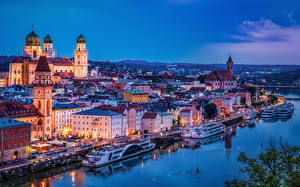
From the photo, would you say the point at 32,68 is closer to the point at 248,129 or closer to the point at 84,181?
the point at 248,129

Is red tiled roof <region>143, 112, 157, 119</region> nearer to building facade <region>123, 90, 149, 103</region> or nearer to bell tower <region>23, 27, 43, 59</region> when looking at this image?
building facade <region>123, 90, 149, 103</region>

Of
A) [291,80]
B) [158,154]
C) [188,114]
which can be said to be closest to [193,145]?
[158,154]

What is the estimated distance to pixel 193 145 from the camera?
34062 mm

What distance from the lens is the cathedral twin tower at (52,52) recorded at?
67.6m

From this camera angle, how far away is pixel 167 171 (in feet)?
82.9

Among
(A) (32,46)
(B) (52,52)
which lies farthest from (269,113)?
(B) (52,52)

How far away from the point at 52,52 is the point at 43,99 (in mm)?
44097

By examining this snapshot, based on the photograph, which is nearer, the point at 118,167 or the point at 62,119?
the point at 118,167

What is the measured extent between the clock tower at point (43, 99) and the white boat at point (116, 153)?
5538 millimetres

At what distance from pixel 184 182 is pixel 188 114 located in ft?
68.3

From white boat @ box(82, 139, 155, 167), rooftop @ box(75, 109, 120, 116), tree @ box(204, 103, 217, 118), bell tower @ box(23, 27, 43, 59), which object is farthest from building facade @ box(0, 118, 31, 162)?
bell tower @ box(23, 27, 43, 59)

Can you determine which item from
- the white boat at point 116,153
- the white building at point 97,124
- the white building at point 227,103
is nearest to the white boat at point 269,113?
the white building at point 227,103

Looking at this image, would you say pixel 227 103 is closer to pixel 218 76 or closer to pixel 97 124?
pixel 218 76

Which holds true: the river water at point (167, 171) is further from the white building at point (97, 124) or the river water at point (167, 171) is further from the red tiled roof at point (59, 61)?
the red tiled roof at point (59, 61)
